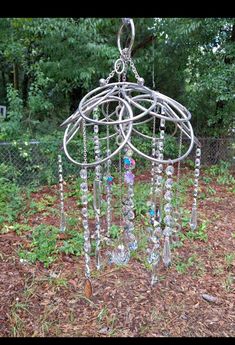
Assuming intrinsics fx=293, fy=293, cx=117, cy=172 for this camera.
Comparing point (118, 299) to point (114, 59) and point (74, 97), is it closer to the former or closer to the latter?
point (114, 59)

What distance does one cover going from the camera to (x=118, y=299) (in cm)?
192

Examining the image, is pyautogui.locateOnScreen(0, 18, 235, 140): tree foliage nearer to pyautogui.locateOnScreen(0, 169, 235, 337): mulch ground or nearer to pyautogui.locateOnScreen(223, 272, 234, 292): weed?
pyautogui.locateOnScreen(0, 169, 235, 337): mulch ground

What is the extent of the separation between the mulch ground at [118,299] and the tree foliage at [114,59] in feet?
7.58

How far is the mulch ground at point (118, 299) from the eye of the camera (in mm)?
1719

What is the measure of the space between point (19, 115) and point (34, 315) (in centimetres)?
289

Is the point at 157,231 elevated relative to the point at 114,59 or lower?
lower

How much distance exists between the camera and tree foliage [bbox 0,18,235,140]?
12.7 ft

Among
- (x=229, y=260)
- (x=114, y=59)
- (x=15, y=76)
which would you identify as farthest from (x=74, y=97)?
(x=229, y=260)

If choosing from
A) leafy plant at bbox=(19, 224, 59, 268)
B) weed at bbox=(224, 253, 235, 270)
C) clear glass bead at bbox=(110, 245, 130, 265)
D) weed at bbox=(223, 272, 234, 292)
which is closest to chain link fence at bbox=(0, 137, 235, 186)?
leafy plant at bbox=(19, 224, 59, 268)

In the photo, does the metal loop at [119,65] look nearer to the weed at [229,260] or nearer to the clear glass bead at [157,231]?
the clear glass bead at [157,231]

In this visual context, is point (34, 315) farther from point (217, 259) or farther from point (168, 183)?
point (217, 259)

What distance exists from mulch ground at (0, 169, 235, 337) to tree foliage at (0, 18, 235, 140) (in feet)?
7.58

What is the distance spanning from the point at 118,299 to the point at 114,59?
3.10 m

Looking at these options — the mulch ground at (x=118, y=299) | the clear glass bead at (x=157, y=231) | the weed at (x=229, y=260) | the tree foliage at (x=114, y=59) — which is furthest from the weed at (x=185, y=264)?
the tree foliage at (x=114, y=59)
